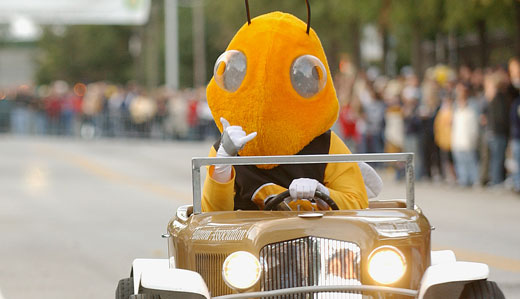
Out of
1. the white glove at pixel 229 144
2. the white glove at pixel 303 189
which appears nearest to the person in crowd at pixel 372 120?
the white glove at pixel 229 144

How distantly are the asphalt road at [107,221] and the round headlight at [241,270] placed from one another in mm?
3107

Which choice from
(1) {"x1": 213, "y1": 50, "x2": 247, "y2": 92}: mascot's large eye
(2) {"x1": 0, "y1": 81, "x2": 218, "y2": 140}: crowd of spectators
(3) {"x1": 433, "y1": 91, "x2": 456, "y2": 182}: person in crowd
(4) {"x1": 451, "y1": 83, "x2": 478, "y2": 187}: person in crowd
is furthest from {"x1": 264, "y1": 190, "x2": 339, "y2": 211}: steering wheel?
(2) {"x1": 0, "y1": 81, "x2": 218, "y2": 140}: crowd of spectators

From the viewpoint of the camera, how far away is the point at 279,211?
16.5 ft

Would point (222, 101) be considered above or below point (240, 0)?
below

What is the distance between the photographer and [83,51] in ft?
248

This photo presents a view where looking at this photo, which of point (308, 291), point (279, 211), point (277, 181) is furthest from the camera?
point (277, 181)

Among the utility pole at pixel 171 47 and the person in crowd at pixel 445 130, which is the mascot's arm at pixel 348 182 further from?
the utility pole at pixel 171 47

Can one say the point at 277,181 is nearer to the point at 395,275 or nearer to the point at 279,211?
the point at 279,211

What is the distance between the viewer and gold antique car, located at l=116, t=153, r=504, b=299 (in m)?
4.50

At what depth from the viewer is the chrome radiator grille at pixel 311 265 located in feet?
14.8

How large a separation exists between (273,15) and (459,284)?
2.24 m

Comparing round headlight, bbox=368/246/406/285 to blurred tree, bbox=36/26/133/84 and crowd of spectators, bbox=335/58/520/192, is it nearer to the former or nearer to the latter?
crowd of spectators, bbox=335/58/520/192

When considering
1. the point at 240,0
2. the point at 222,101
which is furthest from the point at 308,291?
the point at 240,0

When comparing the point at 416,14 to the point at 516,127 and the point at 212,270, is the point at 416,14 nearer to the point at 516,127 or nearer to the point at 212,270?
the point at 516,127
